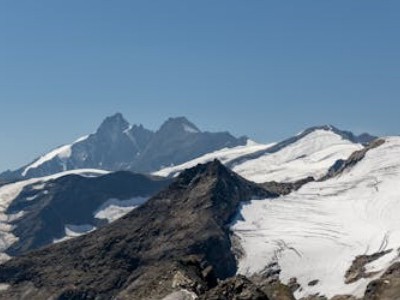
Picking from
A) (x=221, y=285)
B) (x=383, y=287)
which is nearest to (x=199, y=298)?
(x=221, y=285)

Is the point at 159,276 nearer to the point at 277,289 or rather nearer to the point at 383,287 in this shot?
the point at 277,289

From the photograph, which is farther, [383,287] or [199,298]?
[383,287]

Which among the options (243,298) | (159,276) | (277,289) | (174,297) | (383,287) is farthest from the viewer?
(383,287)

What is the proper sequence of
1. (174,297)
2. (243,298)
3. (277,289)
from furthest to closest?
(277,289) < (174,297) < (243,298)

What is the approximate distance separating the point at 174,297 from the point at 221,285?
175 inches

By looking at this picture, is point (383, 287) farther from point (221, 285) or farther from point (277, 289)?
point (221, 285)

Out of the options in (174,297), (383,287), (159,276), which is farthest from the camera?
(383,287)

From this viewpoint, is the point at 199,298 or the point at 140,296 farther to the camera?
the point at 140,296

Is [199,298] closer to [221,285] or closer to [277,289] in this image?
[221,285]

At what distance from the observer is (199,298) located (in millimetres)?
54750

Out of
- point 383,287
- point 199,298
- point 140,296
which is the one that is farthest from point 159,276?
point 383,287

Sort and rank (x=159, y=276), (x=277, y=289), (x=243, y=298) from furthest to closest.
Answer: (x=277, y=289), (x=159, y=276), (x=243, y=298)

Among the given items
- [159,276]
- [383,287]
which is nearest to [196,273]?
[159,276]

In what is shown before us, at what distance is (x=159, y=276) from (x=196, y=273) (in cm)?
355
